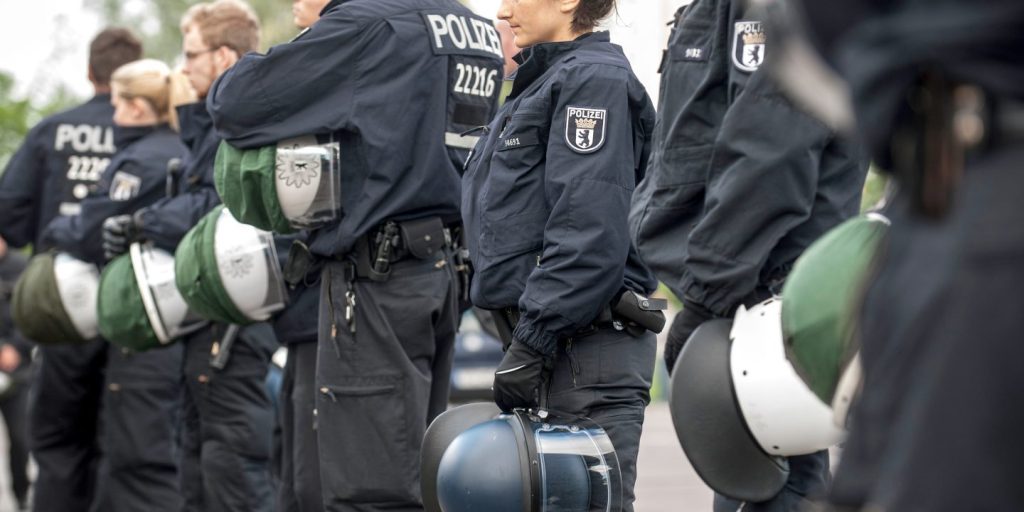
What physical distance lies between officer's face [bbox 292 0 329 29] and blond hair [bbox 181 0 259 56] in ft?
3.44

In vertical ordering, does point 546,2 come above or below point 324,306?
above

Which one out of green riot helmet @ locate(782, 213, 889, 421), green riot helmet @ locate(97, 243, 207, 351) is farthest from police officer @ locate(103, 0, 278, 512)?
green riot helmet @ locate(782, 213, 889, 421)

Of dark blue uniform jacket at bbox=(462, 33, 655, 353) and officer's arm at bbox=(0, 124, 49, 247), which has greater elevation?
dark blue uniform jacket at bbox=(462, 33, 655, 353)

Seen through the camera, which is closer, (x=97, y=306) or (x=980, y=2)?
(x=980, y=2)

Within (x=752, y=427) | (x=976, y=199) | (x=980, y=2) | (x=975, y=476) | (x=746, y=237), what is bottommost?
(x=752, y=427)

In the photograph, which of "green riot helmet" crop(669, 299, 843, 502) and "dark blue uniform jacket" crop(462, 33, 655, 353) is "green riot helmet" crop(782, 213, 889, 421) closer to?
"green riot helmet" crop(669, 299, 843, 502)

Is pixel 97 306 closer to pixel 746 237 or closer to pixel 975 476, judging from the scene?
pixel 746 237

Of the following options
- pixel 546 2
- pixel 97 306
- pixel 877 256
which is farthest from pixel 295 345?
pixel 877 256

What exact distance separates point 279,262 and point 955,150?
Answer: 12.7ft

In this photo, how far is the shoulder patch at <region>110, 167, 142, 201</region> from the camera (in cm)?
670

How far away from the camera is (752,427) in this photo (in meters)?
3.52

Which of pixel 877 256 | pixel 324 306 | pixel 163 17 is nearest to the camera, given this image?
pixel 877 256

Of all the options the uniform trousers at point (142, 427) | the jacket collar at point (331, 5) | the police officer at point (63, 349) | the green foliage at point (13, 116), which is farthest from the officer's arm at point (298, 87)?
the green foliage at point (13, 116)

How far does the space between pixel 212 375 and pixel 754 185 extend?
3125 millimetres
